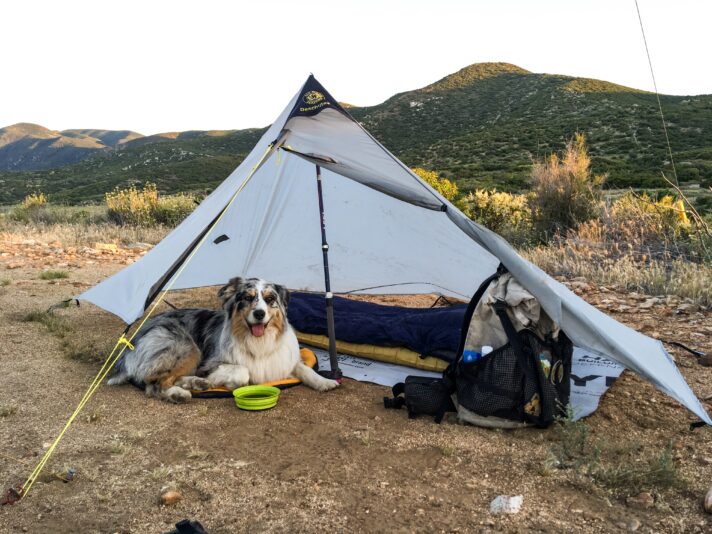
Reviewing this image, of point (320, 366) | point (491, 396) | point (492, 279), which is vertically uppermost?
point (492, 279)

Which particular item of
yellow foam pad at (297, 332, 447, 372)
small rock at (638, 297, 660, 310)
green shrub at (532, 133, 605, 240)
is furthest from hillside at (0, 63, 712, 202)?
yellow foam pad at (297, 332, 447, 372)

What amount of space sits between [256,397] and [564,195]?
789cm

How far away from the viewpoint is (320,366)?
543cm

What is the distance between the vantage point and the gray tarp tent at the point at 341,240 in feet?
12.7

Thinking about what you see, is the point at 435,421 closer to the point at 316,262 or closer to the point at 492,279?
the point at 492,279

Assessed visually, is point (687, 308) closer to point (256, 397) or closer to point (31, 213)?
point (256, 397)

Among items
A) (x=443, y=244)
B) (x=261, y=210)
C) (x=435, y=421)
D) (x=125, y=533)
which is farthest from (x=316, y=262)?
(x=125, y=533)

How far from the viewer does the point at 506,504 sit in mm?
2791

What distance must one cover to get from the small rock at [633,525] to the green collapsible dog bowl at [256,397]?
249 centimetres

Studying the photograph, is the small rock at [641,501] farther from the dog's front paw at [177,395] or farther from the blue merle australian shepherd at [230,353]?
the dog's front paw at [177,395]

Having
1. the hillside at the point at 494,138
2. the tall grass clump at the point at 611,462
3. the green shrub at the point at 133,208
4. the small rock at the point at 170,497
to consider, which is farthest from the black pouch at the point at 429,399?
the hillside at the point at 494,138

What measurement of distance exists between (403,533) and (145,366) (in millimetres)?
2715

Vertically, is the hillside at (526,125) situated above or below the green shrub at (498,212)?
above

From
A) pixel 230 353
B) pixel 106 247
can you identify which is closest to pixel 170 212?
pixel 106 247
